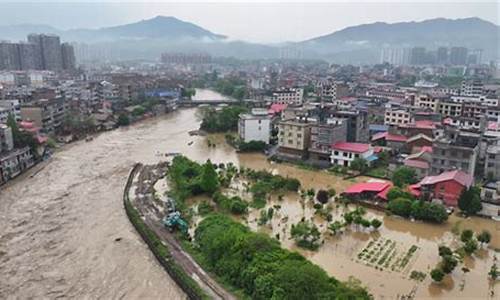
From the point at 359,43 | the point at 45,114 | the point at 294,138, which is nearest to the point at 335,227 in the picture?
the point at 294,138

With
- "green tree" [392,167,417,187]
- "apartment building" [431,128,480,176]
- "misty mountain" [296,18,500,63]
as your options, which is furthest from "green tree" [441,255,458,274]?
"misty mountain" [296,18,500,63]

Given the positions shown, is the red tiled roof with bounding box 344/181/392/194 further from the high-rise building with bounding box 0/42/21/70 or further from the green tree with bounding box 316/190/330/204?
the high-rise building with bounding box 0/42/21/70

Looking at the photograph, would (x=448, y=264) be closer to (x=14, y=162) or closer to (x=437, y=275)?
(x=437, y=275)

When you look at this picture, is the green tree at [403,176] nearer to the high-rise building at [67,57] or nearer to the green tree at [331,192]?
the green tree at [331,192]

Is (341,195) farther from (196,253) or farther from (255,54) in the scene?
(255,54)

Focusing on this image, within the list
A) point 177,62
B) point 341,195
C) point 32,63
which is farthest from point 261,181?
point 177,62
